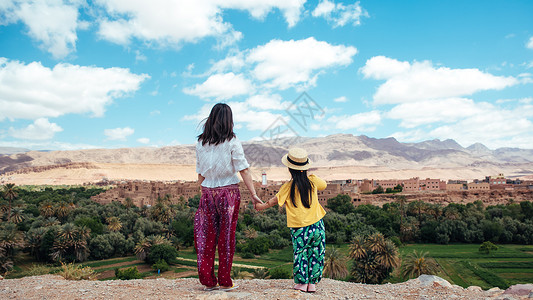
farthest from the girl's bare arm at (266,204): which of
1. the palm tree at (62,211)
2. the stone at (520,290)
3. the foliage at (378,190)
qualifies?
the foliage at (378,190)

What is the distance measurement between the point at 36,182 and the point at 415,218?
9752 cm

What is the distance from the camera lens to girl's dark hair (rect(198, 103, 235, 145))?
4.46m

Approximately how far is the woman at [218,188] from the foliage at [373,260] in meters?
18.7

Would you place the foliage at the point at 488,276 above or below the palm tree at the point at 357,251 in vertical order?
below

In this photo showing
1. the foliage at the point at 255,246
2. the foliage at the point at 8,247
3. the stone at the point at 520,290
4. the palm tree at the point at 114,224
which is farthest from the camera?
the palm tree at the point at 114,224

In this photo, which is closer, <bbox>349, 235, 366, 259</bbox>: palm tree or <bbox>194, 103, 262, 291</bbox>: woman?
<bbox>194, 103, 262, 291</bbox>: woman

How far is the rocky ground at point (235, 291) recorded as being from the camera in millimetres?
4461

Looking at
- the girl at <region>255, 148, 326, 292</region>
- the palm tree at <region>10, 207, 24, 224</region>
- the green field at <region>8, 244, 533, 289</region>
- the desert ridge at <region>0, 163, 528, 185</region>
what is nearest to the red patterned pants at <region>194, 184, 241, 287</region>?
the girl at <region>255, 148, 326, 292</region>

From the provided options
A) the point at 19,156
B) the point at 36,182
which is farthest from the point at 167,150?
the point at 36,182

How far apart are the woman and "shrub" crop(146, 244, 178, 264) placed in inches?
995

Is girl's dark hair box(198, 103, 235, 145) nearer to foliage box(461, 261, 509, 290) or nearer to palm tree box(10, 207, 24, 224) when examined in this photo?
foliage box(461, 261, 509, 290)

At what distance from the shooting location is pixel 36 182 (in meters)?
97.2

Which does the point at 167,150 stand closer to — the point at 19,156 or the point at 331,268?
the point at 19,156

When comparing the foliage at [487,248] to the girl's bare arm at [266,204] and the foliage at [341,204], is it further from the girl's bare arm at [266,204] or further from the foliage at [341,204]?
the girl's bare arm at [266,204]
